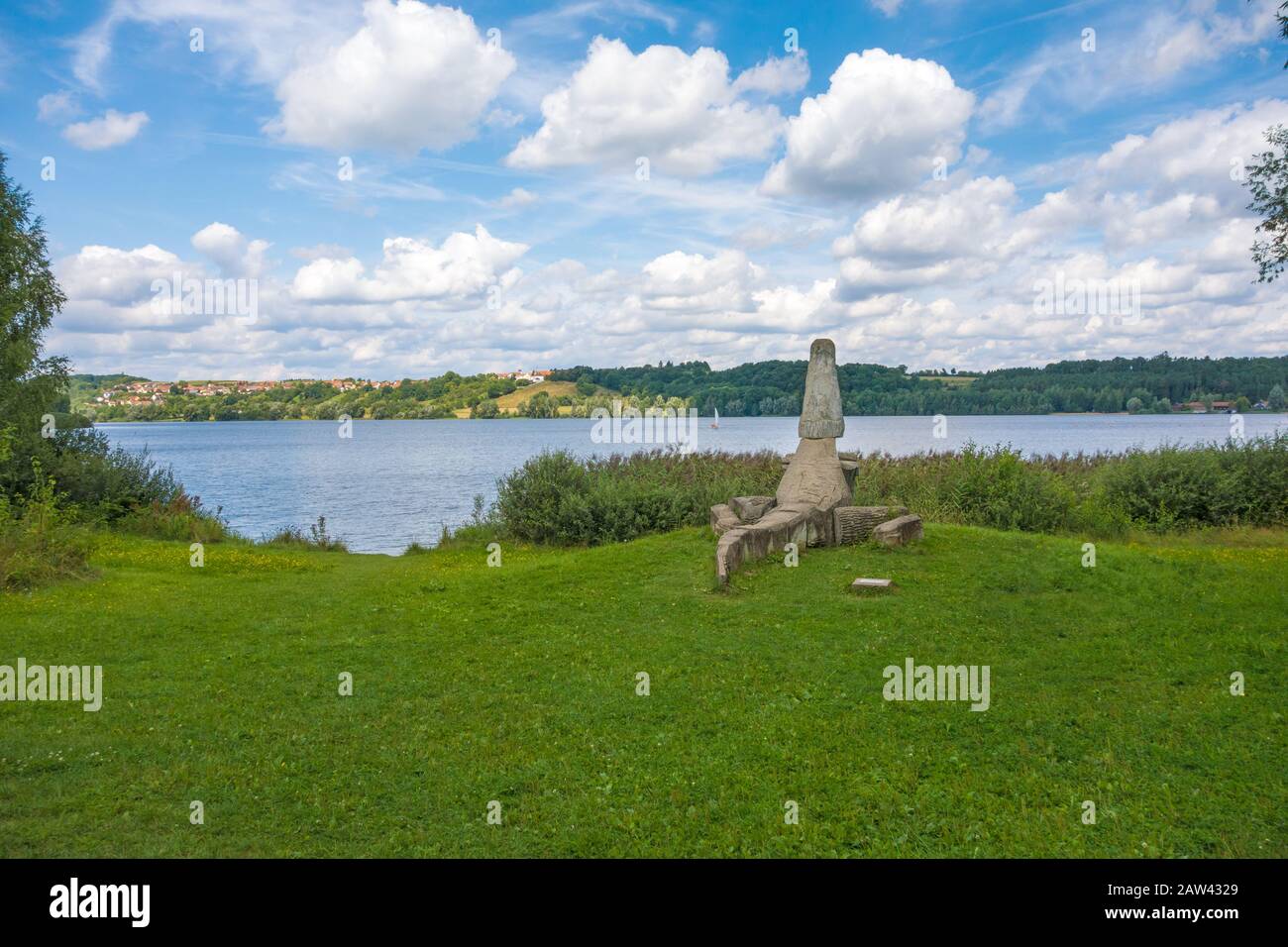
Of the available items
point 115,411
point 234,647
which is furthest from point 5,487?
point 115,411

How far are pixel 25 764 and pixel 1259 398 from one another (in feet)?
339

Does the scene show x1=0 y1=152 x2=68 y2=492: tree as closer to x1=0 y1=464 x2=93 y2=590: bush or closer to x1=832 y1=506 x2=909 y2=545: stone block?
x1=0 y1=464 x2=93 y2=590: bush

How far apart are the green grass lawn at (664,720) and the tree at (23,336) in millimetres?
12001

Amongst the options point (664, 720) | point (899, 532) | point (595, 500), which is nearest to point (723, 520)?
point (899, 532)

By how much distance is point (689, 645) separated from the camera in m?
10.4

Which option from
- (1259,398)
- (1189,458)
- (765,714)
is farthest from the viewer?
(1259,398)

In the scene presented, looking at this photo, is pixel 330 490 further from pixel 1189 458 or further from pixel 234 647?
pixel 1189 458

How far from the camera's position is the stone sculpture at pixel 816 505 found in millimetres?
15648

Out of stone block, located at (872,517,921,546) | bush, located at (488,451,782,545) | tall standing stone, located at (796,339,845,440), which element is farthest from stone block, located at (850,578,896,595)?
bush, located at (488,451,782,545)

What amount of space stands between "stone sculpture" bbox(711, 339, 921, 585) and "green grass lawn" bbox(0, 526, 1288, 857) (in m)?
1.66

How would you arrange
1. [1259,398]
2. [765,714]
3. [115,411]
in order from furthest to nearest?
1. [115,411]
2. [1259,398]
3. [765,714]

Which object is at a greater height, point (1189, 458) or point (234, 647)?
point (1189, 458)

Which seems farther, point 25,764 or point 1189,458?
point 1189,458
